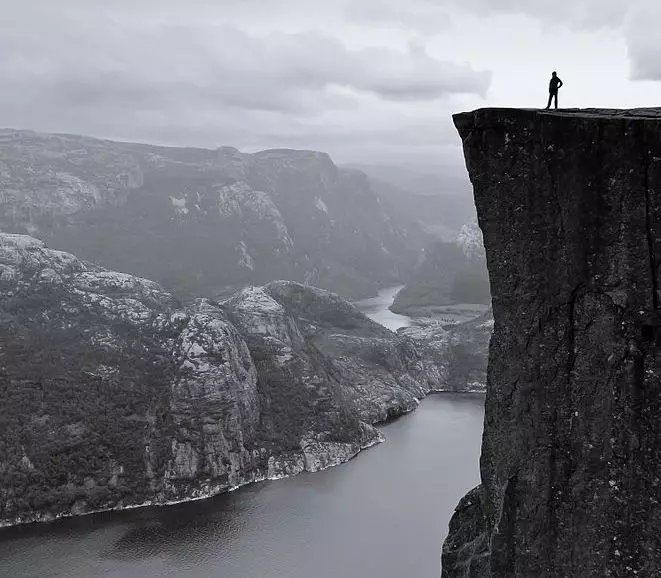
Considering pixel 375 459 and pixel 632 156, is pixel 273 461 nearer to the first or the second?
pixel 375 459

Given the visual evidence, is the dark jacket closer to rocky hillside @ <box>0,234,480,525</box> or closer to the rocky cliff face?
the rocky cliff face

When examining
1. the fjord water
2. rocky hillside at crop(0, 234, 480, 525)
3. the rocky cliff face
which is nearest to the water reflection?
the fjord water

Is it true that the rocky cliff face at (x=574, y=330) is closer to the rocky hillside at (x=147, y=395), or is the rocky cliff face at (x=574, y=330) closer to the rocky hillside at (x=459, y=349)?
the rocky hillside at (x=147, y=395)

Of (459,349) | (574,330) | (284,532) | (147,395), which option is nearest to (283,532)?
(284,532)

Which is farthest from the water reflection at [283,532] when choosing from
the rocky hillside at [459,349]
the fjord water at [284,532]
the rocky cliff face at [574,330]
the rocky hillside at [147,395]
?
the rocky hillside at [459,349]

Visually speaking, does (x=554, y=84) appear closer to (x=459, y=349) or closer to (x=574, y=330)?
(x=574, y=330)

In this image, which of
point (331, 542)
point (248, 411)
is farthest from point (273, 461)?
point (331, 542)
